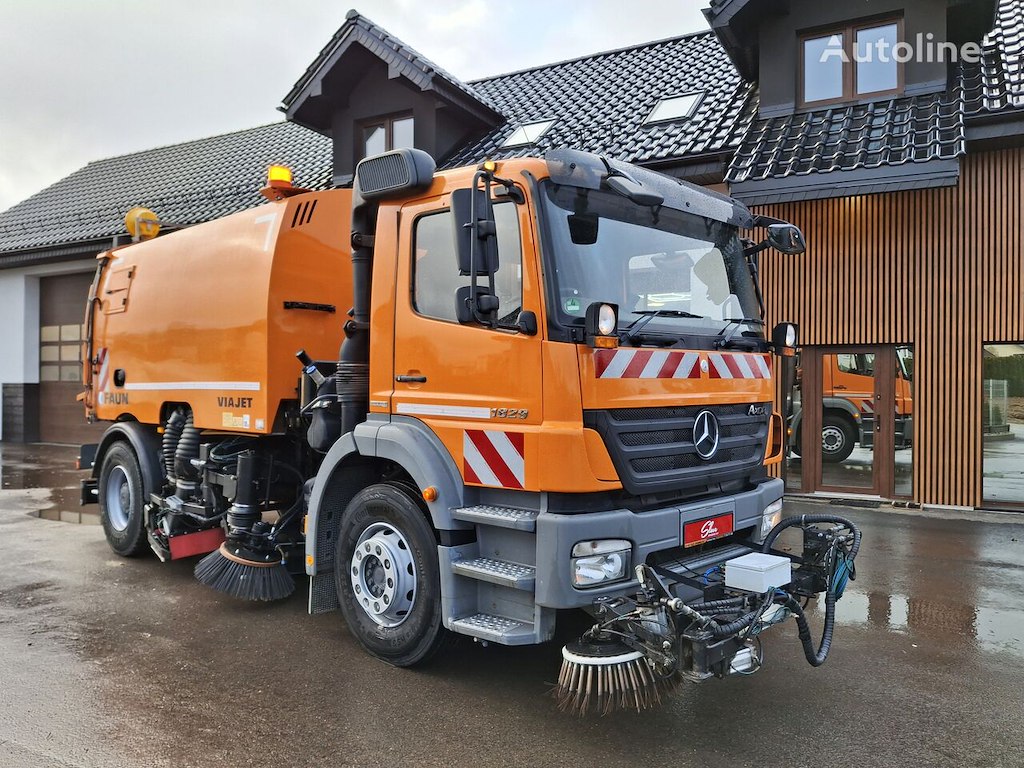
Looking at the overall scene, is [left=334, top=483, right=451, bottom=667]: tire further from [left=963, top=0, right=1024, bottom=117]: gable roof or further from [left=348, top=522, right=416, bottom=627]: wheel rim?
[left=963, top=0, right=1024, bottom=117]: gable roof

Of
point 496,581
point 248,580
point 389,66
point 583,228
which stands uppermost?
point 389,66

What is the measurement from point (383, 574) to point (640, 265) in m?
2.18

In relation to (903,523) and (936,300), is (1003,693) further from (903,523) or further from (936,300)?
(936,300)

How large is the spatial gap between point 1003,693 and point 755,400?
1956 mm

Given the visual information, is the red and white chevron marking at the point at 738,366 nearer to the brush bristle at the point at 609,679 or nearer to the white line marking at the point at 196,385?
the brush bristle at the point at 609,679

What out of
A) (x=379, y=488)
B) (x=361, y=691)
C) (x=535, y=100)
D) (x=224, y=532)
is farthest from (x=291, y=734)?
(x=535, y=100)

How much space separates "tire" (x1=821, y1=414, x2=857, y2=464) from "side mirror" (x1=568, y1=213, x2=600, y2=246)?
7258 millimetres

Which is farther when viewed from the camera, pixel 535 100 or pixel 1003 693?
pixel 535 100

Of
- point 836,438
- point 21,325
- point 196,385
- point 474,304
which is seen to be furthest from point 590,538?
point 21,325

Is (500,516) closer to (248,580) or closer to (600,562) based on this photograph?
(600,562)

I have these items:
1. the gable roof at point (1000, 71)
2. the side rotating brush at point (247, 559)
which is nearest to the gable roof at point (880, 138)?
the gable roof at point (1000, 71)

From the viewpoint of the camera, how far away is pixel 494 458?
3855mm

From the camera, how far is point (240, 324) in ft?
18.5

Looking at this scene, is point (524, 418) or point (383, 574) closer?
point (524, 418)
